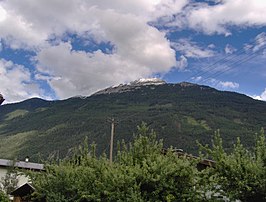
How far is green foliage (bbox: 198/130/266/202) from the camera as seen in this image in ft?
48.3

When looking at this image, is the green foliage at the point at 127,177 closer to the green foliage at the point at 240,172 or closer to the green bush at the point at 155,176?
the green bush at the point at 155,176

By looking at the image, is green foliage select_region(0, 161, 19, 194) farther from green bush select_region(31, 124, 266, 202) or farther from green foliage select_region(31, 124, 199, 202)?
green bush select_region(31, 124, 266, 202)

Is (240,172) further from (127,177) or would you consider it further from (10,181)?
(10,181)

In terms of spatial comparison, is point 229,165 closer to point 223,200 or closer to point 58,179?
point 223,200

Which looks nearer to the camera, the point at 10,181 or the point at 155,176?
the point at 155,176

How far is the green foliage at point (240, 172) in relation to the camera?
1472 centimetres

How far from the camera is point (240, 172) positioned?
15008 mm

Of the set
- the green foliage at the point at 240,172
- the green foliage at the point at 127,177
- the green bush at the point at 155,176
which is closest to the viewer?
the green foliage at the point at 240,172

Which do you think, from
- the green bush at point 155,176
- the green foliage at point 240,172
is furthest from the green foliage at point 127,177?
the green foliage at point 240,172

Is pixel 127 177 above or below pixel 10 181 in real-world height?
below

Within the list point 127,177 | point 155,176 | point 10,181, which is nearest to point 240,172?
point 155,176

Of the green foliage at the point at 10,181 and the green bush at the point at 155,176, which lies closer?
the green bush at the point at 155,176

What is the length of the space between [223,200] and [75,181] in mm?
7658

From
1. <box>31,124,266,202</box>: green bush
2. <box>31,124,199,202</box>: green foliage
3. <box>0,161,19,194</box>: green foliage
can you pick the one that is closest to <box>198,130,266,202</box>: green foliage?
<box>31,124,266,202</box>: green bush
